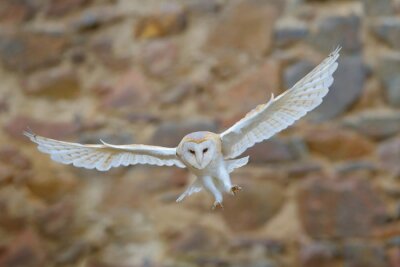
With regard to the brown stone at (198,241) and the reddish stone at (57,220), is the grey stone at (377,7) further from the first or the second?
the reddish stone at (57,220)

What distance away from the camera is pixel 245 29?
154 centimetres

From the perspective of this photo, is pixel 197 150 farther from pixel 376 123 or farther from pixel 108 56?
pixel 108 56

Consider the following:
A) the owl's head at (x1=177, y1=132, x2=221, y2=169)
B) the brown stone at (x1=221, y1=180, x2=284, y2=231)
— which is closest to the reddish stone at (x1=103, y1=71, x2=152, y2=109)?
the brown stone at (x1=221, y1=180, x2=284, y2=231)

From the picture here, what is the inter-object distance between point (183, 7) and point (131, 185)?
378mm

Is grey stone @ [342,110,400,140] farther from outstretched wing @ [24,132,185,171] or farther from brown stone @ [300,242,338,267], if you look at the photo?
outstretched wing @ [24,132,185,171]

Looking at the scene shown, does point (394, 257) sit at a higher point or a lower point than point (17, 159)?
lower

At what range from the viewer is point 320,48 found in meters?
1.50

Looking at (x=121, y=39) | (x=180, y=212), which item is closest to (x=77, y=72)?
(x=121, y=39)

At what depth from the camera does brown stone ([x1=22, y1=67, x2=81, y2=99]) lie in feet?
5.33

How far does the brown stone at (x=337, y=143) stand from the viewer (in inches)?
57.5

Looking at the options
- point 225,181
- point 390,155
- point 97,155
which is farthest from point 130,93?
point 225,181

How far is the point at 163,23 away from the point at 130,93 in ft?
0.52

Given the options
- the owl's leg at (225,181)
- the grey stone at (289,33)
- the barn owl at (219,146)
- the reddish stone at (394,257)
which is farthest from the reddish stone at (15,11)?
the owl's leg at (225,181)

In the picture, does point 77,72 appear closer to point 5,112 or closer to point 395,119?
point 5,112
